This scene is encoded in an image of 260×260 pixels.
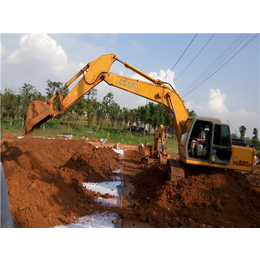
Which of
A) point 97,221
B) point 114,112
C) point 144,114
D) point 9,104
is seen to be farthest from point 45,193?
point 144,114

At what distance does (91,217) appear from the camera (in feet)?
18.6

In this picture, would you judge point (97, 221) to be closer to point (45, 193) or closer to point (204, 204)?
point (45, 193)

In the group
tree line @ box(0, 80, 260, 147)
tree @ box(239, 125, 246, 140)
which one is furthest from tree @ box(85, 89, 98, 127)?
tree @ box(239, 125, 246, 140)

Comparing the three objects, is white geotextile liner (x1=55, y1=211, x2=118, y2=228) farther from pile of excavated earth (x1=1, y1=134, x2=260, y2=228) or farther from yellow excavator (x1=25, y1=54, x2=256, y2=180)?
yellow excavator (x1=25, y1=54, x2=256, y2=180)

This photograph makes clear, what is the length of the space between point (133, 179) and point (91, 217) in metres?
4.88

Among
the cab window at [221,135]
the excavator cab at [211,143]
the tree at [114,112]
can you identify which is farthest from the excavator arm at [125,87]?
the tree at [114,112]

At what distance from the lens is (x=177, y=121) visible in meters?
7.88

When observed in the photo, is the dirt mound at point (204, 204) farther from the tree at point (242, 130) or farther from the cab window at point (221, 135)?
the tree at point (242, 130)

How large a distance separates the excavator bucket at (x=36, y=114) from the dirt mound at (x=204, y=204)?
13.8 feet

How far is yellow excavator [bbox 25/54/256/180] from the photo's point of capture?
22.0 feet

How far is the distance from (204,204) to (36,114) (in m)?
5.83

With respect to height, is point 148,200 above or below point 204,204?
below

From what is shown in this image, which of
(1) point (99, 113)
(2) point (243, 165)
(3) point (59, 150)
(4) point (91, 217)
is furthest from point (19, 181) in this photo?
(1) point (99, 113)

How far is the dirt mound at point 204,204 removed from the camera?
5445 mm
